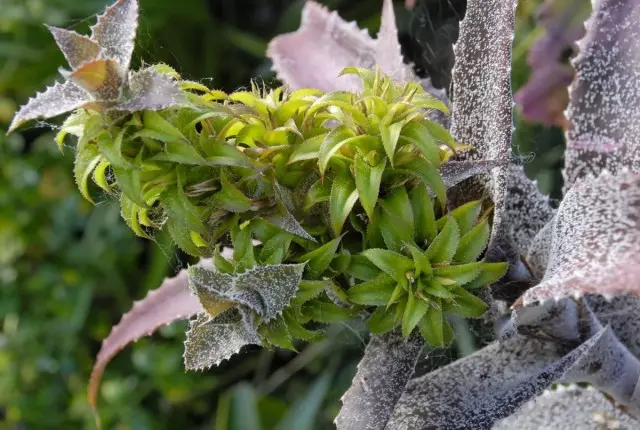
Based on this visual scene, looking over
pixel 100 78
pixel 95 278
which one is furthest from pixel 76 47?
pixel 95 278

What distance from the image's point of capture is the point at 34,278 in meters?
1.43

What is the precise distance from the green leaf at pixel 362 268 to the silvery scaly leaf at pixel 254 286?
0.05m

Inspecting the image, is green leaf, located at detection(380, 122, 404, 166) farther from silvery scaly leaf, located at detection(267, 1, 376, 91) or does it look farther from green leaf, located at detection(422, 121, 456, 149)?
silvery scaly leaf, located at detection(267, 1, 376, 91)

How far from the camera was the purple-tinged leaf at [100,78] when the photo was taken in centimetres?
31

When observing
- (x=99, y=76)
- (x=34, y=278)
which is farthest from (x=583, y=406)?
(x=34, y=278)

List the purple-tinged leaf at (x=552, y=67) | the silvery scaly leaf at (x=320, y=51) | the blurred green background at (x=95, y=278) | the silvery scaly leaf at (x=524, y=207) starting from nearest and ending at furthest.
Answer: the silvery scaly leaf at (x=524, y=207), the silvery scaly leaf at (x=320, y=51), the purple-tinged leaf at (x=552, y=67), the blurred green background at (x=95, y=278)

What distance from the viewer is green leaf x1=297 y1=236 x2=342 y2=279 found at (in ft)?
1.30

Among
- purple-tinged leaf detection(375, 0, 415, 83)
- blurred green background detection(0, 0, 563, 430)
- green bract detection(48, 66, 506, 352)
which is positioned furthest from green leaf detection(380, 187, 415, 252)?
blurred green background detection(0, 0, 563, 430)

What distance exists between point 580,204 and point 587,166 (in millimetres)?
151

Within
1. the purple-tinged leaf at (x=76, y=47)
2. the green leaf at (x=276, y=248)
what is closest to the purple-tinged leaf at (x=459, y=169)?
the green leaf at (x=276, y=248)

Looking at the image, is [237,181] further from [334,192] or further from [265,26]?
[265,26]

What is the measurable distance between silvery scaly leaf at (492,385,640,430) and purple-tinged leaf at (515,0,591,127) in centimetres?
56

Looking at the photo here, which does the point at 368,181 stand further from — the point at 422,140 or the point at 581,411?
the point at 581,411

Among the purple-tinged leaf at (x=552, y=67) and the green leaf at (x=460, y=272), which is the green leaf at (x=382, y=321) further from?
the purple-tinged leaf at (x=552, y=67)
